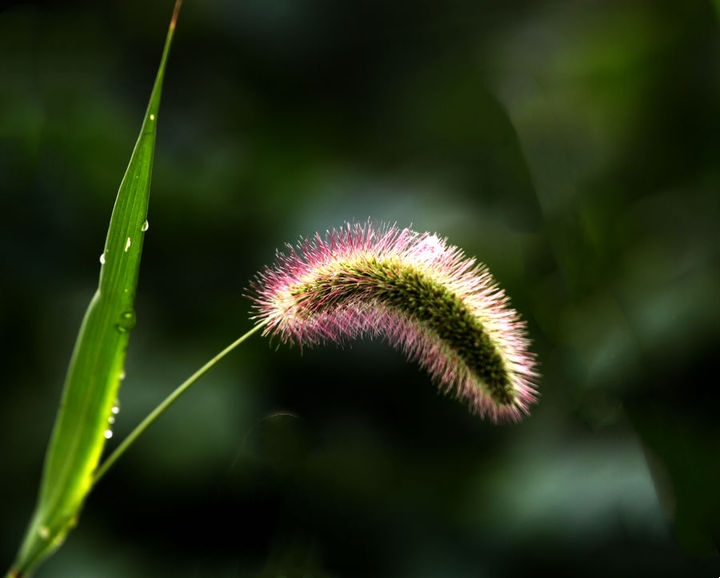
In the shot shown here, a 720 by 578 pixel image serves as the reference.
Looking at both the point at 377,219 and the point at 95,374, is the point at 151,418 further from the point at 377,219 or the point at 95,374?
the point at 377,219

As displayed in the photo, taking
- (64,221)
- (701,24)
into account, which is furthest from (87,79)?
(701,24)

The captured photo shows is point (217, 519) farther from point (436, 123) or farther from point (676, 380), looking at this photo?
point (436, 123)

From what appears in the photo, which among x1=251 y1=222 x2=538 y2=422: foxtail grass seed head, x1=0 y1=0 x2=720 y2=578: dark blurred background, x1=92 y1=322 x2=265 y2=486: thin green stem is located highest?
x1=0 y1=0 x2=720 y2=578: dark blurred background

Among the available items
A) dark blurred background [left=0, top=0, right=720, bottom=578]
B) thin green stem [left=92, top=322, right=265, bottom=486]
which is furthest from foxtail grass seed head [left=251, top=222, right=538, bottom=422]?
dark blurred background [left=0, top=0, right=720, bottom=578]

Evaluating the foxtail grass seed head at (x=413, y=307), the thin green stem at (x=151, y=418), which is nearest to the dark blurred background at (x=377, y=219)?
the foxtail grass seed head at (x=413, y=307)

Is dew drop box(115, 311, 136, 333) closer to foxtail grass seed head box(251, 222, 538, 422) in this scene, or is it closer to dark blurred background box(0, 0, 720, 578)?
foxtail grass seed head box(251, 222, 538, 422)

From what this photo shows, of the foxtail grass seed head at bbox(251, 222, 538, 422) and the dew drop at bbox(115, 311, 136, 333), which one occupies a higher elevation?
the foxtail grass seed head at bbox(251, 222, 538, 422)

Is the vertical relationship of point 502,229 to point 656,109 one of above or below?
below

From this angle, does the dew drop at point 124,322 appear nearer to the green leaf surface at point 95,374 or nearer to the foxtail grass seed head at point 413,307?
the green leaf surface at point 95,374
